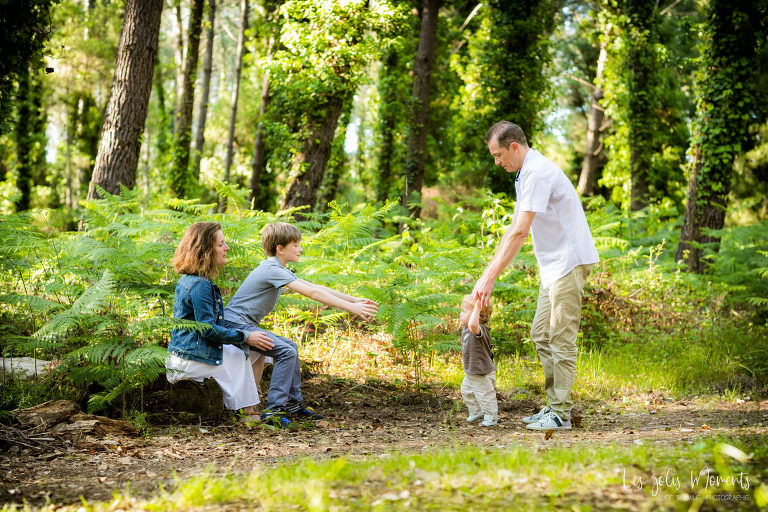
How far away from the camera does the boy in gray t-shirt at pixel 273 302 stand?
16.8 ft

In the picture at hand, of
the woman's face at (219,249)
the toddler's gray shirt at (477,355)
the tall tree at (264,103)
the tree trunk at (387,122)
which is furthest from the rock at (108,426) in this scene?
the tree trunk at (387,122)

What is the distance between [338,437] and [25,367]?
120 inches

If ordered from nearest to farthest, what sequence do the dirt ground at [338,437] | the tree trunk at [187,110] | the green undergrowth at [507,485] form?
1. the green undergrowth at [507,485]
2. the dirt ground at [338,437]
3. the tree trunk at [187,110]

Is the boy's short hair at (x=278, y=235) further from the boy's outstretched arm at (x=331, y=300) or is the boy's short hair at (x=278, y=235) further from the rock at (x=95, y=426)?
the rock at (x=95, y=426)

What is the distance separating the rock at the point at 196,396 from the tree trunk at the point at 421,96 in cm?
917

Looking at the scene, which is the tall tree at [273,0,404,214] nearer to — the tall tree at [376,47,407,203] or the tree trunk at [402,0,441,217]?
the tree trunk at [402,0,441,217]

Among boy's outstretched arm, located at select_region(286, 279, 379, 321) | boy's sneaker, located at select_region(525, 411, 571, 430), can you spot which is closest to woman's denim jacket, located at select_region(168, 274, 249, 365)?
boy's outstretched arm, located at select_region(286, 279, 379, 321)

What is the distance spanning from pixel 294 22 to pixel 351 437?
32.2 ft

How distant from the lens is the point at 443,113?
2184 cm

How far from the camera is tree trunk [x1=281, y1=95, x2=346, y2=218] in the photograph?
449 inches

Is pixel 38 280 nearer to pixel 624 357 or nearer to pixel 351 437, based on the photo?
pixel 351 437

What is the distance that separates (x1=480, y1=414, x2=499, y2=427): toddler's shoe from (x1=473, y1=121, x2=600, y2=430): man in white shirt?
0.33 meters

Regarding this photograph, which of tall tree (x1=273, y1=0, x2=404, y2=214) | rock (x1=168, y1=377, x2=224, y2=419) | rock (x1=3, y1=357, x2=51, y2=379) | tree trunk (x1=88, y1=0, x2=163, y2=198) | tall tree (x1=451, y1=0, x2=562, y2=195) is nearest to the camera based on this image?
rock (x1=168, y1=377, x2=224, y2=419)

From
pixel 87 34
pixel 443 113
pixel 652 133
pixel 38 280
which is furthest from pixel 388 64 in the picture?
pixel 38 280
